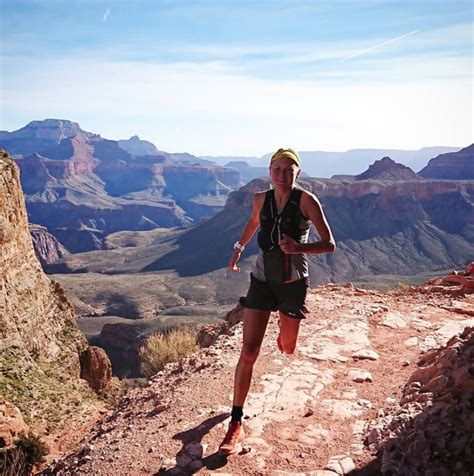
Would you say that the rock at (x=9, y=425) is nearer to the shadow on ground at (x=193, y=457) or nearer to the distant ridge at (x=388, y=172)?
the shadow on ground at (x=193, y=457)

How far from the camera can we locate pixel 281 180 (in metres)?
4.24

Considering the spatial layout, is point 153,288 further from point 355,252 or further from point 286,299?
point 286,299

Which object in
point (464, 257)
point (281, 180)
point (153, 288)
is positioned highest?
point (281, 180)

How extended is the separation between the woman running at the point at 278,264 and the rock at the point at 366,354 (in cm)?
246

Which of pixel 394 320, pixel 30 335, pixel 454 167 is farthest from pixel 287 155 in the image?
pixel 454 167

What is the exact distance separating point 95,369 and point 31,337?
3220 mm

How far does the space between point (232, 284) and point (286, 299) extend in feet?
203

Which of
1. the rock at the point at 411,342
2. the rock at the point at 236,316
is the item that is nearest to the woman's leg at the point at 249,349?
the rock at the point at 411,342

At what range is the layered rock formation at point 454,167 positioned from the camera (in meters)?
120

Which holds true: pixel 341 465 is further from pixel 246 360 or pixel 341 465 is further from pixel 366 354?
pixel 366 354

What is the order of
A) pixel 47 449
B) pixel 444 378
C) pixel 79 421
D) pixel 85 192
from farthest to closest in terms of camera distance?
pixel 85 192, pixel 79 421, pixel 47 449, pixel 444 378

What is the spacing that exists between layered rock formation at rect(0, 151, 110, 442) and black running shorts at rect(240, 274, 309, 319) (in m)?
8.39

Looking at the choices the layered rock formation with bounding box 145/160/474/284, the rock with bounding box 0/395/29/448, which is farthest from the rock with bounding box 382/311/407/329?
the layered rock formation with bounding box 145/160/474/284

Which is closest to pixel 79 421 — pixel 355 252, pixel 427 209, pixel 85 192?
pixel 355 252
